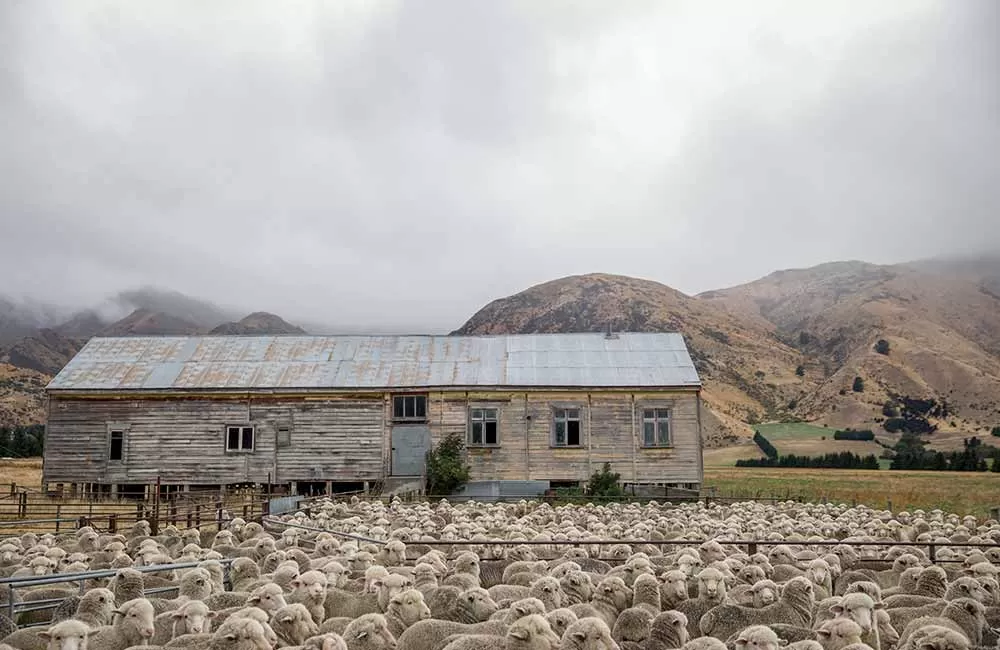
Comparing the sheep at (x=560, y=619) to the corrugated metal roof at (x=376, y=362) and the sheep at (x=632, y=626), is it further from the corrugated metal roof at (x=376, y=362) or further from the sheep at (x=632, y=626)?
the corrugated metal roof at (x=376, y=362)

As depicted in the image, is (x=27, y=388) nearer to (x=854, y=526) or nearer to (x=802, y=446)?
(x=802, y=446)

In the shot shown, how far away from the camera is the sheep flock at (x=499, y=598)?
793cm

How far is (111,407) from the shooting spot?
36.2 metres

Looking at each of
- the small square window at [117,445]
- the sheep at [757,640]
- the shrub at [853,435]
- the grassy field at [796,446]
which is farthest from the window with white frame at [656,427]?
the shrub at [853,435]

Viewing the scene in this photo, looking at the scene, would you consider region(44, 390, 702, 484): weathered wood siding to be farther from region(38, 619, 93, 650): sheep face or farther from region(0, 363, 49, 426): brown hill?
region(0, 363, 49, 426): brown hill

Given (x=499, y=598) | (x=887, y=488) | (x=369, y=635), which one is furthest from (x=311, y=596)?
(x=887, y=488)

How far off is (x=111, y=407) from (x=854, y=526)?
29672 mm

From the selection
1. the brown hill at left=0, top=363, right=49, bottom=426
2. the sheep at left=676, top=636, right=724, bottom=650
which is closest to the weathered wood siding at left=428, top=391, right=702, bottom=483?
the sheep at left=676, top=636, right=724, bottom=650

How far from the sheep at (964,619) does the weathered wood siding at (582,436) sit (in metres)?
25.4

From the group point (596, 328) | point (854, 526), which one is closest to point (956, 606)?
point (854, 526)

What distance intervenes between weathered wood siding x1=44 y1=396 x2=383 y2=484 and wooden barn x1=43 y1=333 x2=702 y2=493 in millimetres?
49

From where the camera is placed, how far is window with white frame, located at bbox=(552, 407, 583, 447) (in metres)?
35.3

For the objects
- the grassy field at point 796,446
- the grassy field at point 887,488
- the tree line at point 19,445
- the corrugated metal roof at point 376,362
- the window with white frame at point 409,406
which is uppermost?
the corrugated metal roof at point 376,362

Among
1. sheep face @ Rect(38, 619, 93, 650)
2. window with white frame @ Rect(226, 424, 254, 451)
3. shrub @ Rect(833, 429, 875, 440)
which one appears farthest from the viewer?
shrub @ Rect(833, 429, 875, 440)
